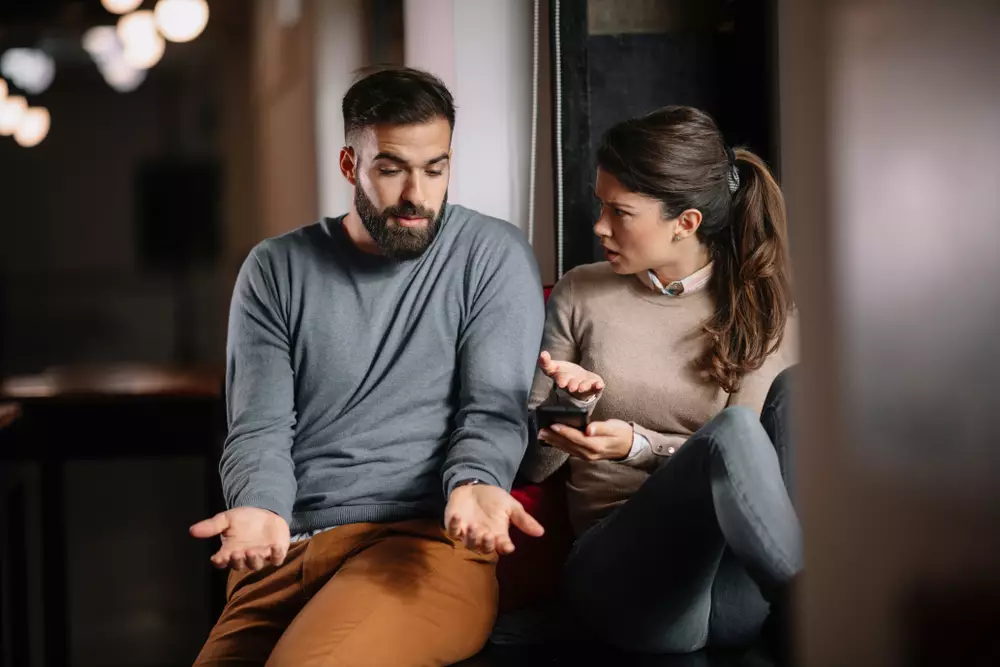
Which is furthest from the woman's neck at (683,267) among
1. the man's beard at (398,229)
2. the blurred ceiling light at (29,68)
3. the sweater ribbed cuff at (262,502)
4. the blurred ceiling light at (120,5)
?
the blurred ceiling light at (29,68)

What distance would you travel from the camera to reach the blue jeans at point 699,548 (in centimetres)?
96

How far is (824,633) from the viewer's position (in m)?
1.00

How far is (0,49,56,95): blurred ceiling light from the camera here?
1964 millimetres

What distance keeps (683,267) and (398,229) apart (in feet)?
1.21

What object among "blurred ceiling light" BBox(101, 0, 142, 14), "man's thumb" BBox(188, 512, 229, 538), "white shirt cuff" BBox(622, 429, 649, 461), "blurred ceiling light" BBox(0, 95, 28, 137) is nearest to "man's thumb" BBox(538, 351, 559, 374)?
"white shirt cuff" BBox(622, 429, 649, 461)

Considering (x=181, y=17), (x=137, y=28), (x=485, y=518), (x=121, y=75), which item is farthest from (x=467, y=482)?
(x=121, y=75)

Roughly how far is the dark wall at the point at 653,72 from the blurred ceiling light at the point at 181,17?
0.70m

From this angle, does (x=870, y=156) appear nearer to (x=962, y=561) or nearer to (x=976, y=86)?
(x=976, y=86)

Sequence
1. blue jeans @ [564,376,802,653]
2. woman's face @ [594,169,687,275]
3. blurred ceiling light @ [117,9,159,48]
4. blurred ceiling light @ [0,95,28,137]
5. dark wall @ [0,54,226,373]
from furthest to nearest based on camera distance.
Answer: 1. dark wall @ [0,54,226,373]
2. blurred ceiling light @ [0,95,28,137]
3. blurred ceiling light @ [117,9,159,48]
4. woman's face @ [594,169,687,275]
5. blue jeans @ [564,376,802,653]

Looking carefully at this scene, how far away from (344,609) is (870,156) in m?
0.71

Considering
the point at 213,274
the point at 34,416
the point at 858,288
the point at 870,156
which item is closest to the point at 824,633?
the point at 858,288

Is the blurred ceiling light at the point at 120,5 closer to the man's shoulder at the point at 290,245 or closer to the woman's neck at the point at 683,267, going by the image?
the man's shoulder at the point at 290,245

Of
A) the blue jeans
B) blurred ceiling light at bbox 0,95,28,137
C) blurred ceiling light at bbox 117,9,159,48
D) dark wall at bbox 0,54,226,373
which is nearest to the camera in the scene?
the blue jeans

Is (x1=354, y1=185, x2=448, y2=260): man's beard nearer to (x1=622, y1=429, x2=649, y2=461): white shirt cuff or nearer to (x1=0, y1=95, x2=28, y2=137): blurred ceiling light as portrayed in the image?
(x1=622, y1=429, x2=649, y2=461): white shirt cuff
